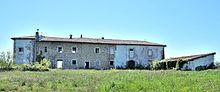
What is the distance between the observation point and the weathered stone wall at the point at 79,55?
72188 mm

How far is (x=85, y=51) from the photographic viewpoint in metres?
73.6

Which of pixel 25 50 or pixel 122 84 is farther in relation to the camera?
pixel 25 50

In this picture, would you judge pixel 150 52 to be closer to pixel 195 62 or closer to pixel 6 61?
pixel 195 62

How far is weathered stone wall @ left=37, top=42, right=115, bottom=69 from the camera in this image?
72.2 metres

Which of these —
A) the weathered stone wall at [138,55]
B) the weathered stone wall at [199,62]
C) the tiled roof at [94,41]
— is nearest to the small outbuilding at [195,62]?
the weathered stone wall at [199,62]

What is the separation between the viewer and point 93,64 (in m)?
73.7

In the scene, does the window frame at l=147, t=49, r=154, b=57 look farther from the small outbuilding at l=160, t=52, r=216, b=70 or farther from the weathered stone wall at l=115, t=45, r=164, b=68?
the small outbuilding at l=160, t=52, r=216, b=70

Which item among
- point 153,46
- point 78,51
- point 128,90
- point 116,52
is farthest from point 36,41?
point 128,90

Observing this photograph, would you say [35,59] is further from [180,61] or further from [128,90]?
[128,90]

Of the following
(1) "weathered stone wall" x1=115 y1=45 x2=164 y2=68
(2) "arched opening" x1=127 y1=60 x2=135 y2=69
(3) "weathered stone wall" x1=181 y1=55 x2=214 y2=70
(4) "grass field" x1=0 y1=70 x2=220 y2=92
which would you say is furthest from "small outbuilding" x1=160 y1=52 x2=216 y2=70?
(4) "grass field" x1=0 y1=70 x2=220 y2=92

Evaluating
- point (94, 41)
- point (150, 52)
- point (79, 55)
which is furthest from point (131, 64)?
point (79, 55)

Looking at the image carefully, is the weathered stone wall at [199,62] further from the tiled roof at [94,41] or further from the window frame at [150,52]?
the window frame at [150,52]

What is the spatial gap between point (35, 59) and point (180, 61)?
79.8ft

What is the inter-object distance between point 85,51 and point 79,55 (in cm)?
121
